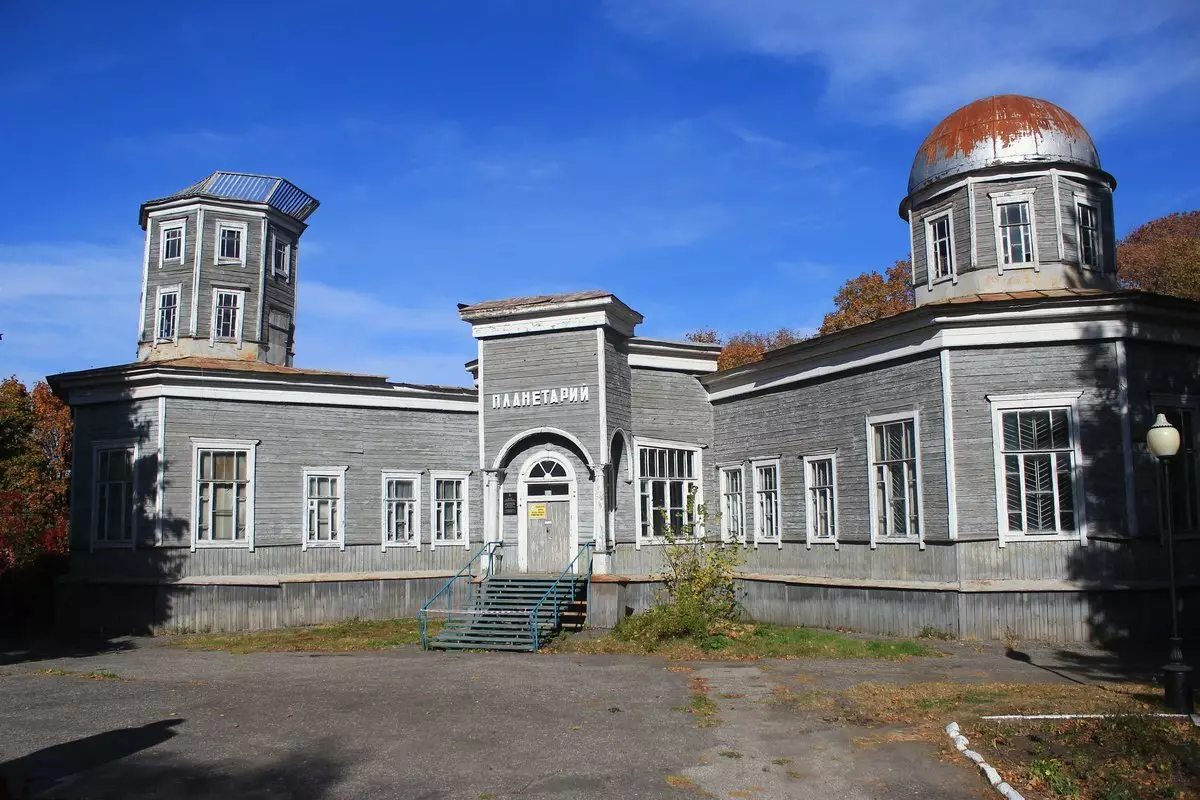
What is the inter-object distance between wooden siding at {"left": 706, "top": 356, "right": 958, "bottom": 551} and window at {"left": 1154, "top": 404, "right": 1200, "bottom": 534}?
146 inches

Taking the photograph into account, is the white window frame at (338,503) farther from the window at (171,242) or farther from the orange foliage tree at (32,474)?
the window at (171,242)

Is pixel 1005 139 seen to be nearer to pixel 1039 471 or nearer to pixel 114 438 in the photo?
pixel 1039 471

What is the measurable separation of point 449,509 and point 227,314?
9.38 m

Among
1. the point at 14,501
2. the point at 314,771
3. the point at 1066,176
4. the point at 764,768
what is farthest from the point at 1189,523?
the point at 14,501

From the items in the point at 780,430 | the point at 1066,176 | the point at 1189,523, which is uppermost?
the point at 1066,176

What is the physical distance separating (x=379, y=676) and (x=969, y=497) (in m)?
10.2

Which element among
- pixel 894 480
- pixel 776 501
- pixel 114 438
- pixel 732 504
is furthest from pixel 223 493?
pixel 894 480

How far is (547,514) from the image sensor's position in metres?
21.1

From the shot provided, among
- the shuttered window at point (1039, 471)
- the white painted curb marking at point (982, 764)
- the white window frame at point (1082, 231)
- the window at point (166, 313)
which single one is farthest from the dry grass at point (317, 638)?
the white window frame at point (1082, 231)

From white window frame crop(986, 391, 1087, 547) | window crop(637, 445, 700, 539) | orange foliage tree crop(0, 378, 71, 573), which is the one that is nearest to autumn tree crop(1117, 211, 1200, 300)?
white window frame crop(986, 391, 1087, 547)

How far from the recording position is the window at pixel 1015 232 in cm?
1981

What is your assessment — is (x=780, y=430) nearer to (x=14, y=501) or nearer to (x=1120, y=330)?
(x=1120, y=330)

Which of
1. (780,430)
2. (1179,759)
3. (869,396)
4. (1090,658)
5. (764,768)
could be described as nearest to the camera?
(1179,759)

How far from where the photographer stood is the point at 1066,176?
20016 mm
